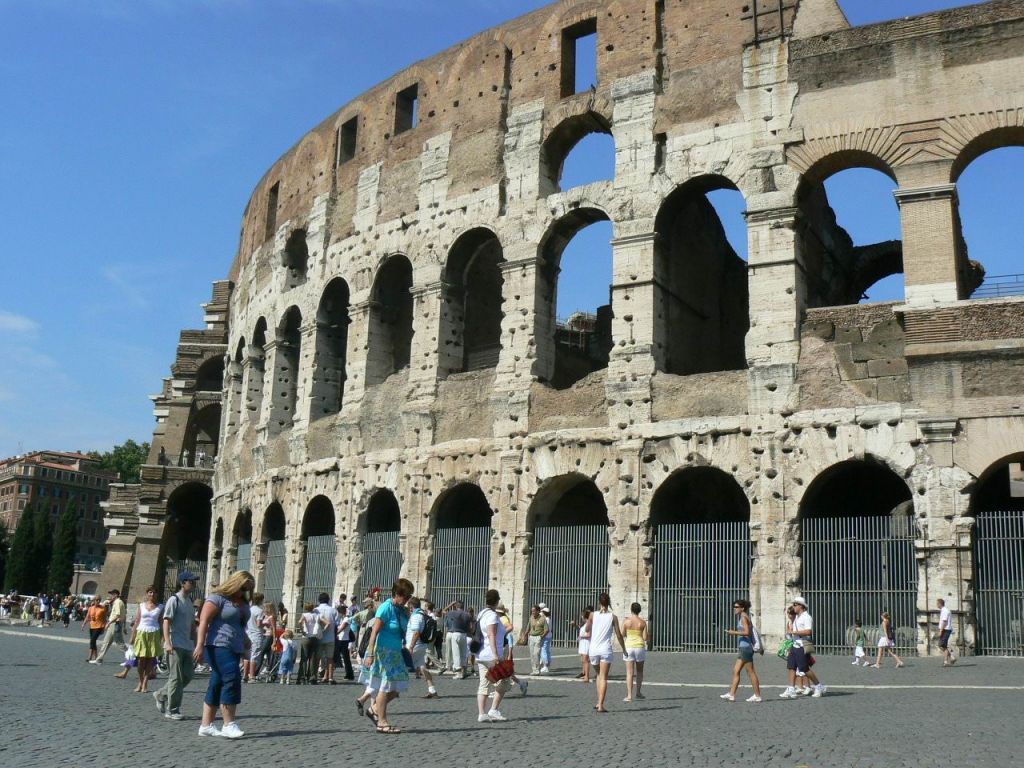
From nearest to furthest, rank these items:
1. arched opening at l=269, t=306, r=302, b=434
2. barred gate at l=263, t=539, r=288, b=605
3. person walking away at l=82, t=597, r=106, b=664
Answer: person walking away at l=82, t=597, r=106, b=664, barred gate at l=263, t=539, r=288, b=605, arched opening at l=269, t=306, r=302, b=434

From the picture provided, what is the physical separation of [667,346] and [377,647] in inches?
430

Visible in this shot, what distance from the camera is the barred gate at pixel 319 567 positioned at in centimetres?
2169

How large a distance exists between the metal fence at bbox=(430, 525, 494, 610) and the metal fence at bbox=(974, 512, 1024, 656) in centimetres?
768

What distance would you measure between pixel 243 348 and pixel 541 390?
12168 millimetres

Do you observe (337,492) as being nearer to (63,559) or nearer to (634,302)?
(634,302)

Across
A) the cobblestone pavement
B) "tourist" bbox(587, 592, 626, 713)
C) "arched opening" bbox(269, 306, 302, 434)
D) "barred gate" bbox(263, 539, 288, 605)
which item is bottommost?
the cobblestone pavement

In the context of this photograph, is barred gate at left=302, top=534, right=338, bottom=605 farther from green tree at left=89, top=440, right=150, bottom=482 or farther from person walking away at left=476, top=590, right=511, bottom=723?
green tree at left=89, top=440, right=150, bottom=482

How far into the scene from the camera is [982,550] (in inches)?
588

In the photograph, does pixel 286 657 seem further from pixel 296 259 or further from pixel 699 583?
pixel 296 259

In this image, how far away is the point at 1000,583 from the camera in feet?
48.4

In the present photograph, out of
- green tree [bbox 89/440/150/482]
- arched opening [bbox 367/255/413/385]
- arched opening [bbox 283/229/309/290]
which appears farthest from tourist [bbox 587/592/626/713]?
green tree [bbox 89/440/150/482]

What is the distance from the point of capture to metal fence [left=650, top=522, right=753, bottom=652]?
16375mm

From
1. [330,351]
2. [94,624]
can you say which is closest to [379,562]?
[330,351]

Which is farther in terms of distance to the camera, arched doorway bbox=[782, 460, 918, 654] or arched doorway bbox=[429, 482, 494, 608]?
arched doorway bbox=[429, 482, 494, 608]
